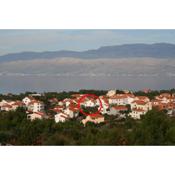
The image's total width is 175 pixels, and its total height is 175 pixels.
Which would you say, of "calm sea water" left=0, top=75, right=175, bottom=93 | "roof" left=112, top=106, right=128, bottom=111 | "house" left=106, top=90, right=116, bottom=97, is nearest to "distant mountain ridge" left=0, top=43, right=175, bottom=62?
"calm sea water" left=0, top=75, right=175, bottom=93

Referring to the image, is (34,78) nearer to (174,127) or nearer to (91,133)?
(91,133)

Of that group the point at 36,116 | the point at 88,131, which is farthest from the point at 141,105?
the point at 36,116

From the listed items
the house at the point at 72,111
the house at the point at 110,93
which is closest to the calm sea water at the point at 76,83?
the house at the point at 110,93

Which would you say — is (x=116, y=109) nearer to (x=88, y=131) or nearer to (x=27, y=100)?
(x=88, y=131)

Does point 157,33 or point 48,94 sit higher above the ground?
point 157,33

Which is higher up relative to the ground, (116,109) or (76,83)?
(76,83)

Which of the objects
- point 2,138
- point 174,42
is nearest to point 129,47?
point 174,42
